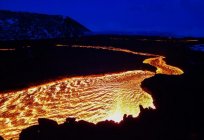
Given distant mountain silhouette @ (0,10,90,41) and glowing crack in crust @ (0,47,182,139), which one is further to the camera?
distant mountain silhouette @ (0,10,90,41)

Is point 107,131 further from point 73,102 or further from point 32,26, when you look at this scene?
point 32,26

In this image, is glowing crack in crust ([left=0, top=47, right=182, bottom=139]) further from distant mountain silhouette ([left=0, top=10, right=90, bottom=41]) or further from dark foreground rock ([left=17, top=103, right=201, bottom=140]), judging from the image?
distant mountain silhouette ([left=0, top=10, right=90, bottom=41])

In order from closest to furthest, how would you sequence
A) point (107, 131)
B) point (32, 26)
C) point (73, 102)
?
point (107, 131) → point (73, 102) → point (32, 26)

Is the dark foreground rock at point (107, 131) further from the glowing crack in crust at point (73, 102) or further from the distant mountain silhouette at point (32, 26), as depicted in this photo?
the distant mountain silhouette at point (32, 26)

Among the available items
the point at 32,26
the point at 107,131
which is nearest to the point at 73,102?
the point at 107,131

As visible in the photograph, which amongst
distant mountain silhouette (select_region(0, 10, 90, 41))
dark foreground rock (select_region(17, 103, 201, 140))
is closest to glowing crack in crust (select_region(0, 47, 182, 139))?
dark foreground rock (select_region(17, 103, 201, 140))
